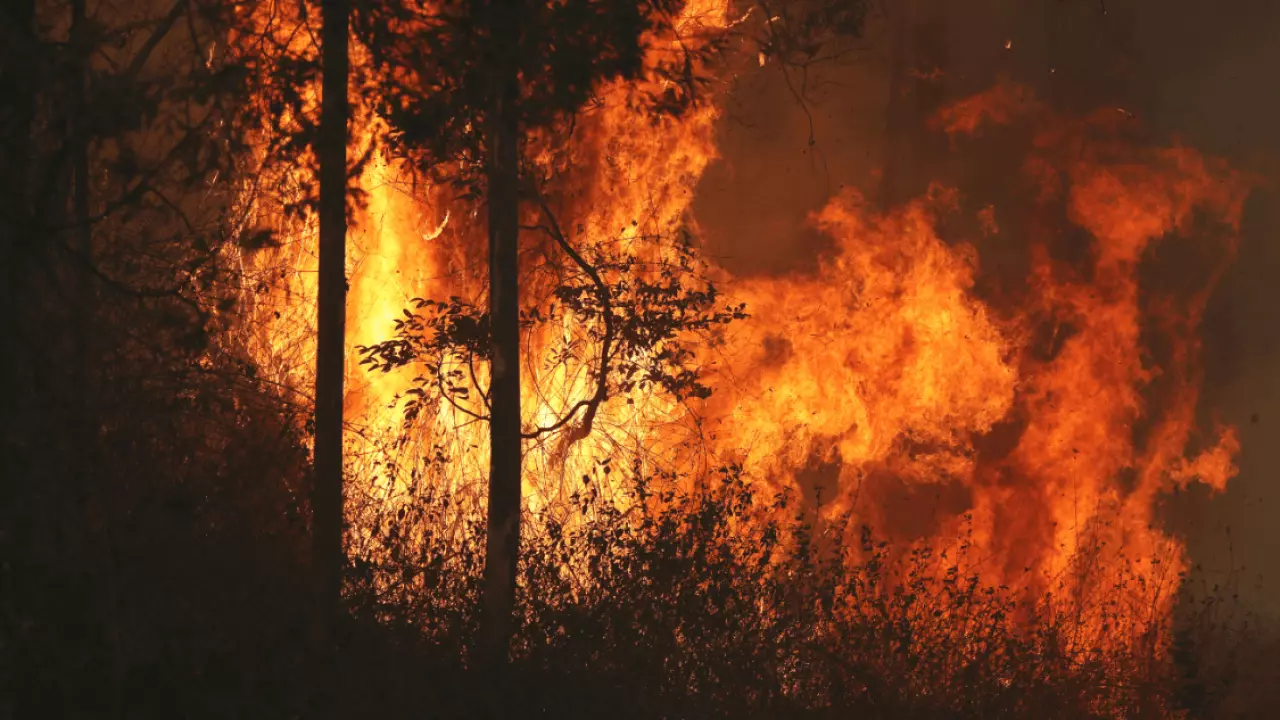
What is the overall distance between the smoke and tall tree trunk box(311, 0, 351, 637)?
388 inches

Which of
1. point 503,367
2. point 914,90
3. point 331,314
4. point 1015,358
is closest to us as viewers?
point 331,314

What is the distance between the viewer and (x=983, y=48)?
1889cm

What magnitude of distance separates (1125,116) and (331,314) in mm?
13204

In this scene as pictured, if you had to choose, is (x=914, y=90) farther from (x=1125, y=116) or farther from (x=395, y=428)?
(x=395, y=428)

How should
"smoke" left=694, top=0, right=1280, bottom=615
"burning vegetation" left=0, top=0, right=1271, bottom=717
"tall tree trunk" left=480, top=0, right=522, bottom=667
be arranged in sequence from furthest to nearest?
"smoke" left=694, top=0, right=1280, bottom=615 < "tall tree trunk" left=480, top=0, right=522, bottom=667 < "burning vegetation" left=0, top=0, right=1271, bottom=717

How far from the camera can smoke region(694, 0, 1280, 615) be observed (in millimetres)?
17719

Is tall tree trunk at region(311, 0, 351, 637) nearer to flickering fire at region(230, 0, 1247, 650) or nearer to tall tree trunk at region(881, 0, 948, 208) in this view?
flickering fire at region(230, 0, 1247, 650)

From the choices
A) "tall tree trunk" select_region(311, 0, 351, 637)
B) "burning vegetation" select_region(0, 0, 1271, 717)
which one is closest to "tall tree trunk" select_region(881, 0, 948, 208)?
"burning vegetation" select_region(0, 0, 1271, 717)

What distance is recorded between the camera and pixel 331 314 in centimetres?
866

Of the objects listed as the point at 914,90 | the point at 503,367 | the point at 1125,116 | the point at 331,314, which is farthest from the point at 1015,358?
the point at 331,314

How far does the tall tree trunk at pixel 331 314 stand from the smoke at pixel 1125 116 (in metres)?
9.85

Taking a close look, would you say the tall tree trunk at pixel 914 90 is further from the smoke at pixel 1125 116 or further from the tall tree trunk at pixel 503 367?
the tall tree trunk at pixel 503 367

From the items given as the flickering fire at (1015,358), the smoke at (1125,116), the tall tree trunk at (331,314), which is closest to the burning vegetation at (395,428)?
the tall tree trunk at (331,314)

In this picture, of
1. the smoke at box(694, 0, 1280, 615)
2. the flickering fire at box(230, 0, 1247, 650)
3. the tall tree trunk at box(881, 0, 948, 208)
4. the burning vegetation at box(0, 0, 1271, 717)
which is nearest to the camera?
the burning vegetation at box(0, 0, 1271, 717)
